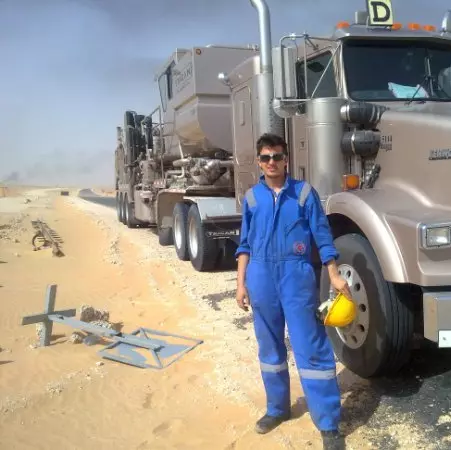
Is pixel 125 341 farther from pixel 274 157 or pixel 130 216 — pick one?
pixel 130 216

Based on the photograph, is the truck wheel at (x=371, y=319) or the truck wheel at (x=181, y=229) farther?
the truck wheel at (x=181, y=229)

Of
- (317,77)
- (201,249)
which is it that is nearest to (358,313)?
(317,77)

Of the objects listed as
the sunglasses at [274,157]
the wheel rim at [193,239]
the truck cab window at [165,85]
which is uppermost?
the truck cab window at [165,85]

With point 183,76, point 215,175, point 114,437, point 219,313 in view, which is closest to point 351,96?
point 219,313

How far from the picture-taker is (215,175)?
876 cm

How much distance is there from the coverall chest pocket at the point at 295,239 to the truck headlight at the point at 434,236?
70 cm

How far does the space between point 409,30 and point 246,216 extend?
2975 millimetres

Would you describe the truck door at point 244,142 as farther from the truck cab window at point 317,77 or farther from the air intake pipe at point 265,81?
the truck cab window at point 317,77

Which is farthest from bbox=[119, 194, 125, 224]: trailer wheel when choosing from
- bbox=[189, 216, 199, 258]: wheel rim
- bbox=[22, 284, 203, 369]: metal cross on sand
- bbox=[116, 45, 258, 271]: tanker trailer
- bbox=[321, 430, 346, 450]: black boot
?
bbox=[321, 430, 346, 450]: black boot

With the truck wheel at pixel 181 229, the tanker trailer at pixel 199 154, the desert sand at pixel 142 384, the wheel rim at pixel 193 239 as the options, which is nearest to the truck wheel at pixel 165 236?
the tanker trailer at pixel 199 154

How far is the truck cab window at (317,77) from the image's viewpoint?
188 inches

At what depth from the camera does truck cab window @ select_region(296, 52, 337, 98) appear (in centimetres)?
479

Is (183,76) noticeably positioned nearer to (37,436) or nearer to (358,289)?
(358,289)

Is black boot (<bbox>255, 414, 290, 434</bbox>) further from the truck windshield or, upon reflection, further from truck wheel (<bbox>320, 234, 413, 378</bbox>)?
the truck windshield
